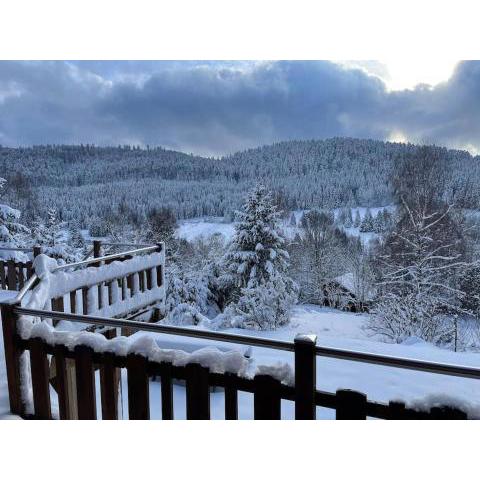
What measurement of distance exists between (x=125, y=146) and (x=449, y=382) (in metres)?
12.1

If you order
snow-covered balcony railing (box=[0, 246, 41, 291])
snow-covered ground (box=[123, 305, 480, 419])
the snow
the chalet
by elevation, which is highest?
snow-covered balcony railing (box=[0, 246, 41, 291])

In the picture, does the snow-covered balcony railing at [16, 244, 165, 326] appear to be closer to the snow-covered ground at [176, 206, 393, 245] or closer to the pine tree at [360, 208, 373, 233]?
the pine tree at [360, 208, 373, 233]

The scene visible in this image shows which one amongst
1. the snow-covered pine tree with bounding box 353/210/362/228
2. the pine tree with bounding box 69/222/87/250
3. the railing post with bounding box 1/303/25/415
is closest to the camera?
the railing post with bounding box 1/303/25/415

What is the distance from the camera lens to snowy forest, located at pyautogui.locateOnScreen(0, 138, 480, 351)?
11688 millimetres

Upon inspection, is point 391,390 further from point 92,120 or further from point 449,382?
point 92,120

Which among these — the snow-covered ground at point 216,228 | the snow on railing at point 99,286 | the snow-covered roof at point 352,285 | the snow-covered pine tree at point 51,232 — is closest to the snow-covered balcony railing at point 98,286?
the snow on railing at point 99,286

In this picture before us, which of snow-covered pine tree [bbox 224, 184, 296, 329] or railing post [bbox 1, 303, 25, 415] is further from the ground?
railing post [bbox 1, 303, 25, 415]

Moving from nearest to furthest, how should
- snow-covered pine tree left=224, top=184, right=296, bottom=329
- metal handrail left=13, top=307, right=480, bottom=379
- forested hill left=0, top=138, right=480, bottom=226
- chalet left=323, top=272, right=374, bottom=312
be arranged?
metal handrail left=13, top=307, right=480, bottom=379, forested hill left=0, top=138, right=480, bottom=226, snow-covered pine tree left=224, top=184, right=296, bottom=329, chalet left=323, top=272, right=374, bottom=312

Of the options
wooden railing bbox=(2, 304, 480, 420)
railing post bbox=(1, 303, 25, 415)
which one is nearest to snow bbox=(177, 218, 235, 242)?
railing post bbox=(1, 303, 25, 415)

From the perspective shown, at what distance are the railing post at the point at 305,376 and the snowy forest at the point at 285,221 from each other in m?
7.52

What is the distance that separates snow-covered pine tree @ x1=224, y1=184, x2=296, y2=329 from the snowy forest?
0.15ft

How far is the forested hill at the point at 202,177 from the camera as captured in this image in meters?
13.0
